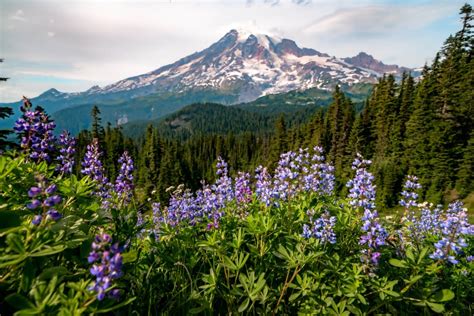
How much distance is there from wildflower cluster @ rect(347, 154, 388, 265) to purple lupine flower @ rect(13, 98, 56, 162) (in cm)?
415

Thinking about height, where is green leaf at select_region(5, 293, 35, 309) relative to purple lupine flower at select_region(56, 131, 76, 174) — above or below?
below

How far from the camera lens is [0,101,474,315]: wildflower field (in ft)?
6.52

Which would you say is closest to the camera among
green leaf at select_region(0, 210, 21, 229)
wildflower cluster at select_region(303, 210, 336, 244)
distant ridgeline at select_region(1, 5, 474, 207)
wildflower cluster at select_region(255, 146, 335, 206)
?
green leaf at select_region(0, 210, 21, 229)

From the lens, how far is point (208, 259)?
356 centimetres

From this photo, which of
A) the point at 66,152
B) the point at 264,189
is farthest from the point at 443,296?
the point at 66,152

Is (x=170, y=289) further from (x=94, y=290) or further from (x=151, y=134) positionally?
(x=151, y=134)

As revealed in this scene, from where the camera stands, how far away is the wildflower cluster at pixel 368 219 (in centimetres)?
316

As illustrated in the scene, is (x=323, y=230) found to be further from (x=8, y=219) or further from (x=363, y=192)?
(x=8, y=219)

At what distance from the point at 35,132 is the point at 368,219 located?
4.45 m

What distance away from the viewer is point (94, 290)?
5.86 feet

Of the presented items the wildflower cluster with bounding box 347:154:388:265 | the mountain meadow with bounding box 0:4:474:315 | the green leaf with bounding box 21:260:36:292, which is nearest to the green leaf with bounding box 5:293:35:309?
the mountain meadow with bounding box 0:4:474:315

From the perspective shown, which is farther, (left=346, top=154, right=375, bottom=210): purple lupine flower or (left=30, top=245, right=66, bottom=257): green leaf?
(left=346, top=154, right=375, bottom=210): purple lupine flower

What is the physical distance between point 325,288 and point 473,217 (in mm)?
37233

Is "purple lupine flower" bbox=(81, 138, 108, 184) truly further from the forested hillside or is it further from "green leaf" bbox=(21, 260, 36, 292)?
the forested hillside
